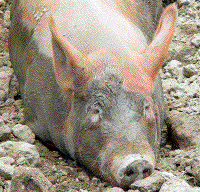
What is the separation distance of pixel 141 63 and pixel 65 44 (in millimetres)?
566

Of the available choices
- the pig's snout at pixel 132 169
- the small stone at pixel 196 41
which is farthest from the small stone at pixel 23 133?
the small stone at pixel 196 41

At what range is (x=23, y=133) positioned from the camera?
13.6 feet

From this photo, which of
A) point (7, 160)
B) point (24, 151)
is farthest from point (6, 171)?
point (24, 151)

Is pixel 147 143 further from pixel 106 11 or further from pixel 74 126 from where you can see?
pixel 106 11

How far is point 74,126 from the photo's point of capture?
385cm

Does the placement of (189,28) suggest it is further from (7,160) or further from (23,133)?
(7,160)

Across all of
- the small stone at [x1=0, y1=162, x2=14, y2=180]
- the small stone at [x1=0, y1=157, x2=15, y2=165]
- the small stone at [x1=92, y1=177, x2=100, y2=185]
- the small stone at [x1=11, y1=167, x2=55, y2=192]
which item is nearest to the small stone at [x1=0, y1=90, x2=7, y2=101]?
the small stone at [x1=0, y1=157, x2=15, y2=165]

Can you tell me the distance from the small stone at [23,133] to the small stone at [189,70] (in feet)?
5.75

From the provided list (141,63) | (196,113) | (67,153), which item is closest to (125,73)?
(141,63)

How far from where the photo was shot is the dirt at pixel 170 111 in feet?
11.9

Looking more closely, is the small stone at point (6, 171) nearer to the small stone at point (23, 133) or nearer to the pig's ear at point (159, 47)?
the small stone at point (23, 133)

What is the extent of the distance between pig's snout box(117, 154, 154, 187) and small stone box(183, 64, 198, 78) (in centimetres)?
196

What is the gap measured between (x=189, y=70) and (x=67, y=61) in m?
1.72

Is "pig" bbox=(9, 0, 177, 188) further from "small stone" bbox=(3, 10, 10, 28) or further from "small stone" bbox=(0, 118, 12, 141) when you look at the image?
"small stone" bbox=(3, 10, 10, 28)
